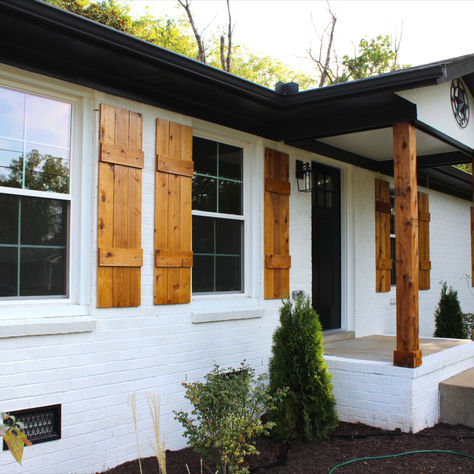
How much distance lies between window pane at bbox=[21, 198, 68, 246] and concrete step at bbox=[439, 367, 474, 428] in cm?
406

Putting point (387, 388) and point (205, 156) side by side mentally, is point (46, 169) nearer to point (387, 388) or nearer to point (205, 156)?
point (205, 156)

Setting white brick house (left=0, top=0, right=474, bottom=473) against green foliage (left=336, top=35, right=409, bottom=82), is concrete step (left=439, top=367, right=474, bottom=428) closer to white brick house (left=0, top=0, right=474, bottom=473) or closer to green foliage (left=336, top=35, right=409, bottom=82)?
white brick house (left=0, top=0, right=474, bottom=473)

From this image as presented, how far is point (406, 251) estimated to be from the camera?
15.9 feet

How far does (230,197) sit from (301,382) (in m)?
1.98

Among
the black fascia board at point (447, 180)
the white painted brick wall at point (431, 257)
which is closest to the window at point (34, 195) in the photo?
the white painted brick wall at point (431, 257)

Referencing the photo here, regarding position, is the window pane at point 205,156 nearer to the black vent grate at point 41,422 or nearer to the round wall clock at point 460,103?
the black vent grate at point 41,422

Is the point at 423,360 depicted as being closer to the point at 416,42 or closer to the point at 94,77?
the point at 94,77

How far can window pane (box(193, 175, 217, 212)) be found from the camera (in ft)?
16.5

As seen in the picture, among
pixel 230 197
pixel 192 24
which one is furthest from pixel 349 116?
pixel 192 24

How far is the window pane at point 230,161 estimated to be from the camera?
5.32 m

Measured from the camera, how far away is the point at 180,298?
459cm

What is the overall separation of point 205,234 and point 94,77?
1799 mm

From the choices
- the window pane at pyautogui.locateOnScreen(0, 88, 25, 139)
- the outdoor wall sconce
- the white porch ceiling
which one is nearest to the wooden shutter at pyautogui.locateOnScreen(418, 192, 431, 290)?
the white porch ceiling

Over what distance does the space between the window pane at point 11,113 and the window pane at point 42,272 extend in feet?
2.74
